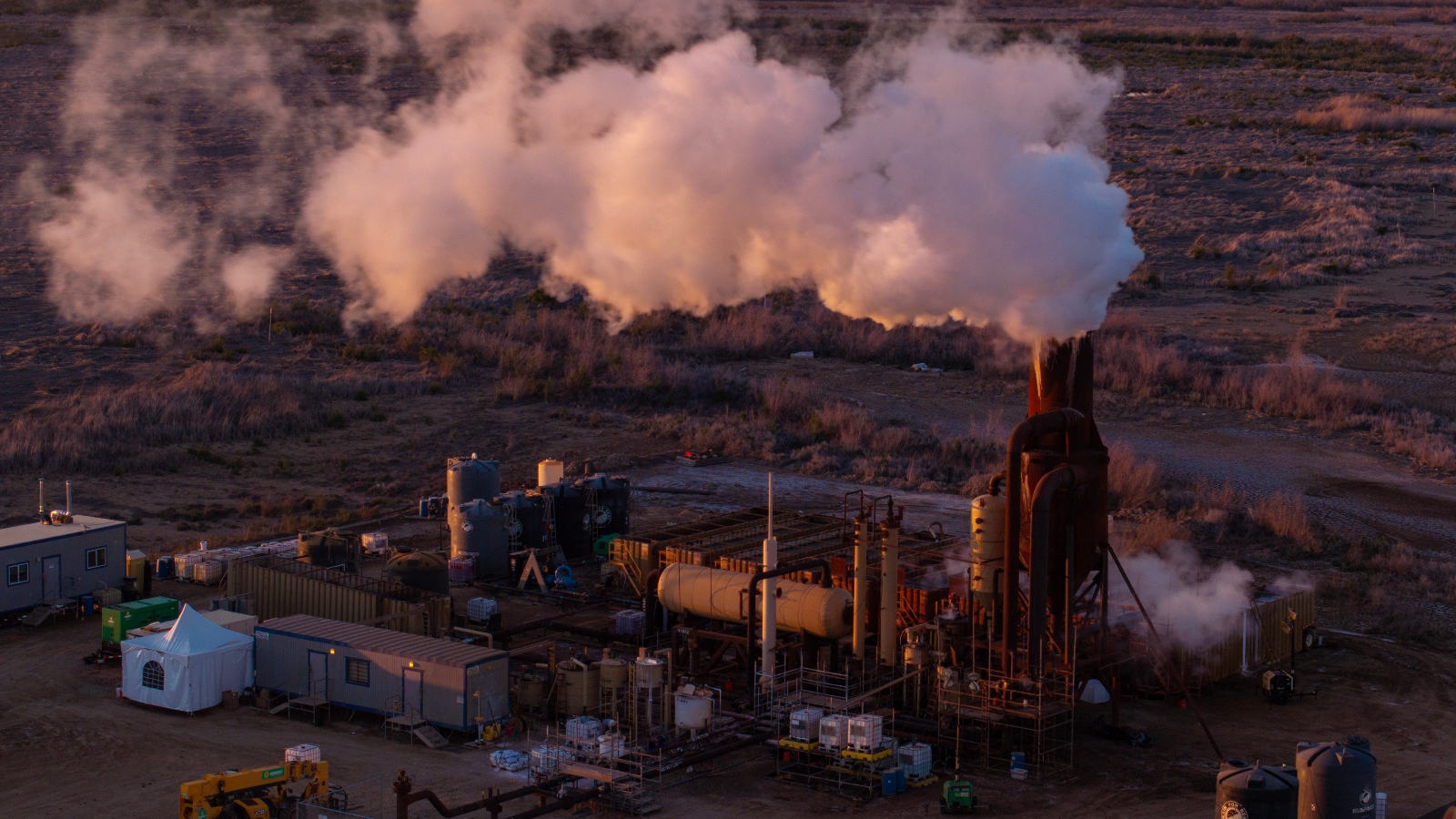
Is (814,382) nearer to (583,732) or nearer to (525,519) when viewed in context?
(525,519)

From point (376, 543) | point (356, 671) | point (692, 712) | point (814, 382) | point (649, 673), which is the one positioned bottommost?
point (692, 712)

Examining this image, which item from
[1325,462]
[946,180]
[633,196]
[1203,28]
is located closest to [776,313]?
[1325,462]

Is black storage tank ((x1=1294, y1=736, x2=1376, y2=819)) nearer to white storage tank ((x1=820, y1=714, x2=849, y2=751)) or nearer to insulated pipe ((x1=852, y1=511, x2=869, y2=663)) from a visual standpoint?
white storage tank ((x1=820, y1=714, x2=849, y2=751))

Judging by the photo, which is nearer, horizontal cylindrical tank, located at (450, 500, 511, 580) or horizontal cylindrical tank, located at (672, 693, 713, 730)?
horizontal cylindrical tank, located at (672, 693, 713, 730)

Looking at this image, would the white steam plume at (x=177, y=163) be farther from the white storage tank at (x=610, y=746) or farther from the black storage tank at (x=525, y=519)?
the white storage tank at (x=610, y=746)

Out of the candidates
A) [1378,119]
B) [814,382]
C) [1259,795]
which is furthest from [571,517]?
[1378,119]

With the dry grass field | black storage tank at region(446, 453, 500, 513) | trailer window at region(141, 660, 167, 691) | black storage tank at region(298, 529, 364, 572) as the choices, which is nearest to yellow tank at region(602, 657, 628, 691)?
the dry grass field
